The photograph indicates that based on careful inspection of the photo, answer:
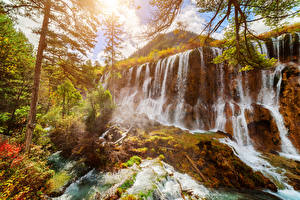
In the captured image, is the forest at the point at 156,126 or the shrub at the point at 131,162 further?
the shrub at the point at 131,162

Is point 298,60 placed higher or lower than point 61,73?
higher

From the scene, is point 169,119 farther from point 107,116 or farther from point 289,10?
point 289,10

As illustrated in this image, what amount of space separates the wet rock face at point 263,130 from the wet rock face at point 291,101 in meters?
0.66

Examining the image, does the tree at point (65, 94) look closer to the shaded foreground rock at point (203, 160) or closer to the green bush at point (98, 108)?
the green bush at point (98, 108)

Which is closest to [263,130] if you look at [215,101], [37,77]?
[215,101]

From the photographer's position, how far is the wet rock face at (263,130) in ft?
22.5

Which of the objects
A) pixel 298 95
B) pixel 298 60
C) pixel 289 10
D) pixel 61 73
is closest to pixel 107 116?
pixel 61 73

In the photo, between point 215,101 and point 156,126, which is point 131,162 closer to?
point 156,126

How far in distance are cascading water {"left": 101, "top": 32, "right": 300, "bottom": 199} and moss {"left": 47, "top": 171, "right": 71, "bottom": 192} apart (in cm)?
851

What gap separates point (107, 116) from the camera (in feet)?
38.4

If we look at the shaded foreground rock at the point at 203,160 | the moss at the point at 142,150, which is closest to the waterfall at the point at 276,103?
the shaded foreground rock at the point at 203,160

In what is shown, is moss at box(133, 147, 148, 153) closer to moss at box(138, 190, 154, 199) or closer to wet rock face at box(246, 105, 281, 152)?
moss at box(138, 190, 154, 199)

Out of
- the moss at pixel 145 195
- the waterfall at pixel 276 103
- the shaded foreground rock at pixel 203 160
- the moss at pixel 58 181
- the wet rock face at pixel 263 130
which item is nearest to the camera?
the moss at pixel 145 195

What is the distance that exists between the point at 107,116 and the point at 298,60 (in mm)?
19505
